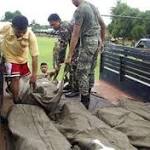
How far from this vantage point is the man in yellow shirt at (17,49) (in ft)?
19.0

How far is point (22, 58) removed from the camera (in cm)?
624

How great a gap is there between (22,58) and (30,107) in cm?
107

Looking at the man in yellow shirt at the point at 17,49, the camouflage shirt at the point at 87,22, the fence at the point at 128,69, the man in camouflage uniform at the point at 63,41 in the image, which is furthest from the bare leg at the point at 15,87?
the fence at the point at 128,69

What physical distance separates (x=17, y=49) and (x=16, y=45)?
82mm

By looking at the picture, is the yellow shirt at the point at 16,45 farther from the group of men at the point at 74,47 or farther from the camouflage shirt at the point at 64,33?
the camouflage shirt at the point at 64,33

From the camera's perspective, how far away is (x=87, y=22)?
6352 millimetres

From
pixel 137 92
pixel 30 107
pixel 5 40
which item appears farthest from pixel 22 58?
pixel 137 92

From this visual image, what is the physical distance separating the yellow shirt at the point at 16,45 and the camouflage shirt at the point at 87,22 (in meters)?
0.71

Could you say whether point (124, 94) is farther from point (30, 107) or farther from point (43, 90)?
point (30, 107)

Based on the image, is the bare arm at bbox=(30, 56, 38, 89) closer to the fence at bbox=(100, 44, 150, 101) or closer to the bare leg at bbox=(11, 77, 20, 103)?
the bare leg at bbox=(11, 77, 20, 103)

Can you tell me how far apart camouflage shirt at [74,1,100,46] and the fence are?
48.1 inches

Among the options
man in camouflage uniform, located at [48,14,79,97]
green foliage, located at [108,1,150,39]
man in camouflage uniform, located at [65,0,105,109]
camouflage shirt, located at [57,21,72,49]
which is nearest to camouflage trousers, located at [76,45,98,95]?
man in camouflage uniform, located at [65,0,105,109]

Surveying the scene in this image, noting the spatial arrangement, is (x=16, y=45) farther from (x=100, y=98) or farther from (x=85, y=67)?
(x=100, y=98)

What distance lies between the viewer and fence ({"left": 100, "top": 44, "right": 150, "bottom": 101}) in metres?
7.32
